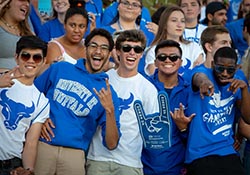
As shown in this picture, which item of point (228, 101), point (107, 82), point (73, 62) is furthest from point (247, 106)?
point (73, 62)

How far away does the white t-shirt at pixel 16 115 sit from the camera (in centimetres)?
563

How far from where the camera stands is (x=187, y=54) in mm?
7254

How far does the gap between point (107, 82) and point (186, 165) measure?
3.54 ft

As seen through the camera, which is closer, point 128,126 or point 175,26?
point 128,126

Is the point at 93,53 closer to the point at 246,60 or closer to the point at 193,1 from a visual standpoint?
the point at 246,60

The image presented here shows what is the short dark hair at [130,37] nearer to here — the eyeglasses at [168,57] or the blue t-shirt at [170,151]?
the eyeglasses at [168,57]

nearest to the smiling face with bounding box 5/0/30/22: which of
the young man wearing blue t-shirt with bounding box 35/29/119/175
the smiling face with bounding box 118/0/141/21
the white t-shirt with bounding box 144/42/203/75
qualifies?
the young man wearing blue t-shirt with bounding box 35/29/119/175

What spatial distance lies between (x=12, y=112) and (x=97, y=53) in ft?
3.25

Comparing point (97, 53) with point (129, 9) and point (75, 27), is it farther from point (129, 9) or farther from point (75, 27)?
point (129, 9)

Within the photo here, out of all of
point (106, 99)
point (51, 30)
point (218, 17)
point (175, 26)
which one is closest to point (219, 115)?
point (106, 99)

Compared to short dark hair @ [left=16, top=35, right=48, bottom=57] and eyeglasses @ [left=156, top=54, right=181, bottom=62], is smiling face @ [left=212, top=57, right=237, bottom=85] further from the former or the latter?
Answer: short dark hair @ [left=16, top=35, right=48, bottom=57]

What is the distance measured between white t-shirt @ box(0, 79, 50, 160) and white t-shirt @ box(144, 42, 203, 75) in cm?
162

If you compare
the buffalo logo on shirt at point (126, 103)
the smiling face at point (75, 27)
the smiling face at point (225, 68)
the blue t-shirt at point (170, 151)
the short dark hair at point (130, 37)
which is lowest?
the blue t-shirt at point (170, 151)

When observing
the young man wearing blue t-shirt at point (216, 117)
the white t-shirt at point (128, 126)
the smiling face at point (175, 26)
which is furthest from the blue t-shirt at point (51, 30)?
the young man wearing blue t-shirt at point (216, 117)
